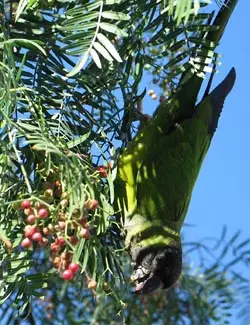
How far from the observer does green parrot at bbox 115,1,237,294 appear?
1.62m

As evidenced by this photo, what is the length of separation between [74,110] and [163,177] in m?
0.35

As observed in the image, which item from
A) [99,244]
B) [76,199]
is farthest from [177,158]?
[76,199]

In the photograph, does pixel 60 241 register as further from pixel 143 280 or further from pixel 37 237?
pixel 143 280

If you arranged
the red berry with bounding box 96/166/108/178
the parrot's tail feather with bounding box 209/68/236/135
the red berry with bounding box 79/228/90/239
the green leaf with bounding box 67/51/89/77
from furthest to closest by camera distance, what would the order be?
the parrot's tail feather with bounding box 209/68/236/135 → the red berry with bounding box 96/166/108/178 → the green leaf with bounding box 67/51/89/77 → the red berry with bounding box 79/228/90/239

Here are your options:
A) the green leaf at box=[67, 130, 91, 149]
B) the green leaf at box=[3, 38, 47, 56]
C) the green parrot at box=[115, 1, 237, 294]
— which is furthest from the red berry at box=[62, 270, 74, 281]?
the green parrot at box=[115, 1, 237, 294]

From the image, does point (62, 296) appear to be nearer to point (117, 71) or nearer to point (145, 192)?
point (145, 192)

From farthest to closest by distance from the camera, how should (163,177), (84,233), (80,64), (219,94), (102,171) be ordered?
(219,94) < (163,177) < (102,171) < (80,64) < (84,233)

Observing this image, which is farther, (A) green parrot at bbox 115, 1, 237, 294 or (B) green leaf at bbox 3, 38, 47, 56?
(A) green parrot at bbox 115, 1, 237, 294

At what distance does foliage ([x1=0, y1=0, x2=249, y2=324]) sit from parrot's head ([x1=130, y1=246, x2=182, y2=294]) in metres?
0.21

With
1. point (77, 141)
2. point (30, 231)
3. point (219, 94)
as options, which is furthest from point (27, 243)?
point (219, 94)

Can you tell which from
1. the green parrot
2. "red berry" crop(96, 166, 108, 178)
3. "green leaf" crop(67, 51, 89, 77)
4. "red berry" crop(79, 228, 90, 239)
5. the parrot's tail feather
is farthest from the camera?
the parrot's tail feather

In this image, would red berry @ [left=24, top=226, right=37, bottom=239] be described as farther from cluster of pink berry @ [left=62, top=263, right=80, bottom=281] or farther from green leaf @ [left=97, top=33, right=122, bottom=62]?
green leaf @ [left=97, top=33, right=122, bottom=62]

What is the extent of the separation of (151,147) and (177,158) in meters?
0.08

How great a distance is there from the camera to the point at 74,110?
1342 mm
